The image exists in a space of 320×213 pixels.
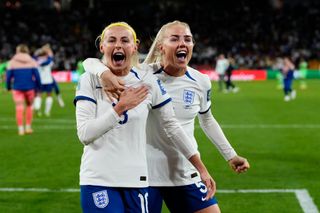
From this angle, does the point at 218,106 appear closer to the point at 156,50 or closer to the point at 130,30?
the point at 156,50

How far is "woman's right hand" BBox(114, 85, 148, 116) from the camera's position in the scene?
4484mm

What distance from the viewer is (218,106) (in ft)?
87.2

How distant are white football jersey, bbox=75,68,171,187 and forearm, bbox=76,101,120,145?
4cm

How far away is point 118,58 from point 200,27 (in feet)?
187

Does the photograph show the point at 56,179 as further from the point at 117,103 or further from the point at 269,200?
the point at 117,103

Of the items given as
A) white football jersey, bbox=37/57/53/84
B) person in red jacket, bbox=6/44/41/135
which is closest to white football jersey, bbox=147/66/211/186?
person in red jacket, bbox=6/44/41/135

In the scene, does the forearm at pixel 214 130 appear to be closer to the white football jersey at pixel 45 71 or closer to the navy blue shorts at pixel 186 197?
the navy blue shorts at pixel 186 197

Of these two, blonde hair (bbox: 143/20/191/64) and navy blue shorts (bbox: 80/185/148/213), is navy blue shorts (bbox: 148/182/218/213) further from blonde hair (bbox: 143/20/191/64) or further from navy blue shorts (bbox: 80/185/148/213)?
blonde hair (bbox: 143/20/191/64)

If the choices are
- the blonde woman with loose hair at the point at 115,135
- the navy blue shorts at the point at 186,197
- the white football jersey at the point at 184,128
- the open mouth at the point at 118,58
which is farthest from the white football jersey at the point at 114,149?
the navy blue shorts at the point at 186,197

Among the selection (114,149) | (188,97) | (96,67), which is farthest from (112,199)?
(188,97)

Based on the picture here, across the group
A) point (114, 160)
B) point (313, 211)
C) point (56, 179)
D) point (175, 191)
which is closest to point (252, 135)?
point (56, 179)

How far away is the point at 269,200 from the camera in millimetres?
9250

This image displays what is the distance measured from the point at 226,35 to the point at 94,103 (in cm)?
5566

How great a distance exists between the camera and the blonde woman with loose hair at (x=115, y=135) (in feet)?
14.9
